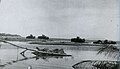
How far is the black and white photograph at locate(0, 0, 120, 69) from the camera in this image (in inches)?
85.6

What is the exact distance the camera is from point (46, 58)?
7.15 feet

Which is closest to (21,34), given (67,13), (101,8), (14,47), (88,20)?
(14,47)

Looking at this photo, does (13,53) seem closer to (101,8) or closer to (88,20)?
(88,20)

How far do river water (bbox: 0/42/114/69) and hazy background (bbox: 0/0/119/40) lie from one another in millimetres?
130

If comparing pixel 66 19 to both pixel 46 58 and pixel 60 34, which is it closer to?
pixel 60 34

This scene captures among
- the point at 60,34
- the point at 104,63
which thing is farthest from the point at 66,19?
the point at 104,63

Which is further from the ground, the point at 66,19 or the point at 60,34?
the point at 66,19

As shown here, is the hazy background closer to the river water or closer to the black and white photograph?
the black and white photograph

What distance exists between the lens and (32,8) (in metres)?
2.20

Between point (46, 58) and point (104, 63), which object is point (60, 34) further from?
point (104, 63)

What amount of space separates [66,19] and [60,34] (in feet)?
0.49

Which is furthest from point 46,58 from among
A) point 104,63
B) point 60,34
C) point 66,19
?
point 104,63

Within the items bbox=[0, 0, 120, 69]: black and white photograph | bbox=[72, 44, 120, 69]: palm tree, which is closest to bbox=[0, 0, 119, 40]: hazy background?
bbox=[0, 0, 120, 69]: black and white photograph

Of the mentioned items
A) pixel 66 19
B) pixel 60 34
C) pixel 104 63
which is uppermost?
pixel 66 19
